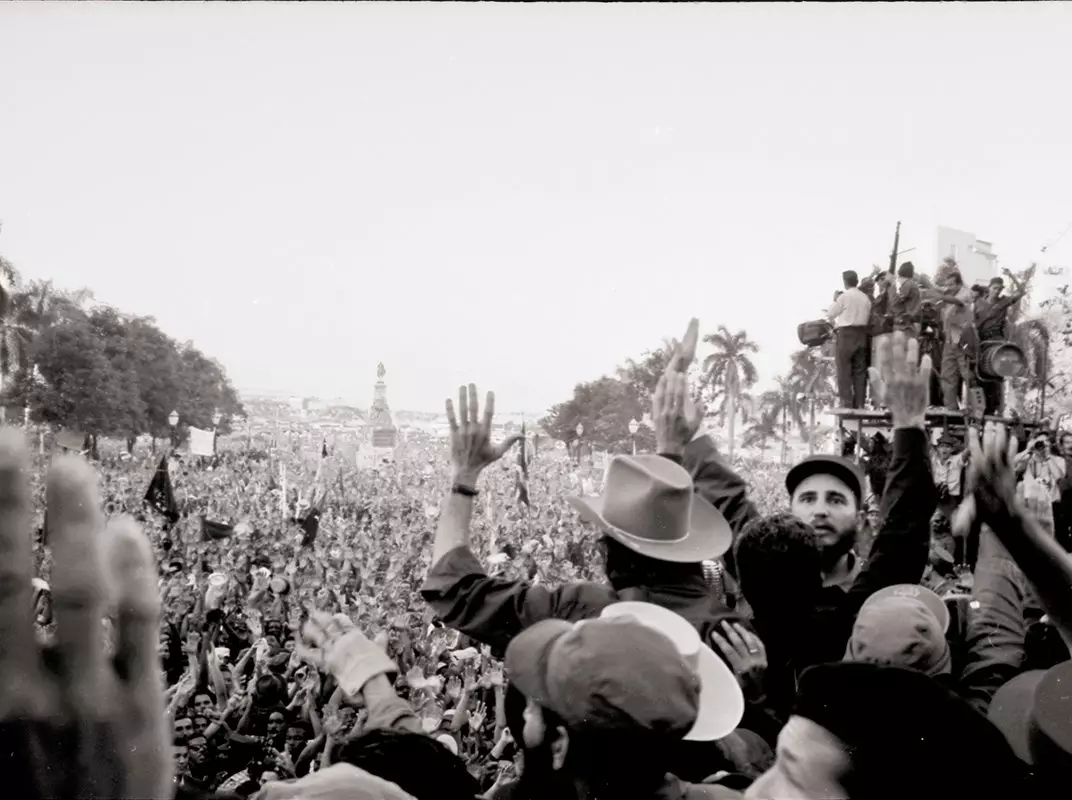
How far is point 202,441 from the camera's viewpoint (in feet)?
11.7

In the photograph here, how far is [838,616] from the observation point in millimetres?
2354

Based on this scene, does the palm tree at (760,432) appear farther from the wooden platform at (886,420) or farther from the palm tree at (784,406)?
the wooden platform at (886,420)

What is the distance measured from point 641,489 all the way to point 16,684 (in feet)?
4.52

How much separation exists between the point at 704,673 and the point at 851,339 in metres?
1.75

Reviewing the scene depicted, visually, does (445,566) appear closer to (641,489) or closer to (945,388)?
(641,489)

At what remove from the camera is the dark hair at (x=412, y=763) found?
1694mm

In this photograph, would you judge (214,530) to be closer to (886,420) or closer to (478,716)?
(478,716)

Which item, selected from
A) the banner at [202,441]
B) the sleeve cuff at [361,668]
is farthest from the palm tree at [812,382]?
the banner at [202,441]

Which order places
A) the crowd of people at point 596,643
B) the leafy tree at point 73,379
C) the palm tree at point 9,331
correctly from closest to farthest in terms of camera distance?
1. the crowd of people at point 596,643
2. the palm tree at point 9,331
3. the leafy tree at point 73,379

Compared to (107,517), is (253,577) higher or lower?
lower

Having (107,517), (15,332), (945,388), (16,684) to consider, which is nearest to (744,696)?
(16,684)

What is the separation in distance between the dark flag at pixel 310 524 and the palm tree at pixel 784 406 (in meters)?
2.09

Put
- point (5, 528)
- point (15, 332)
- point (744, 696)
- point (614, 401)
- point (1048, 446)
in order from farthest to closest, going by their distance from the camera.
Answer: point (1048, 446) < point (614, 401) < point (15, 332) < point (744, 696) < point (5, 528)

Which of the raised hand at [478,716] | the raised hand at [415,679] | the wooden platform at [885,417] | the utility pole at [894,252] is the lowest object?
the raised hand at [478,716]
